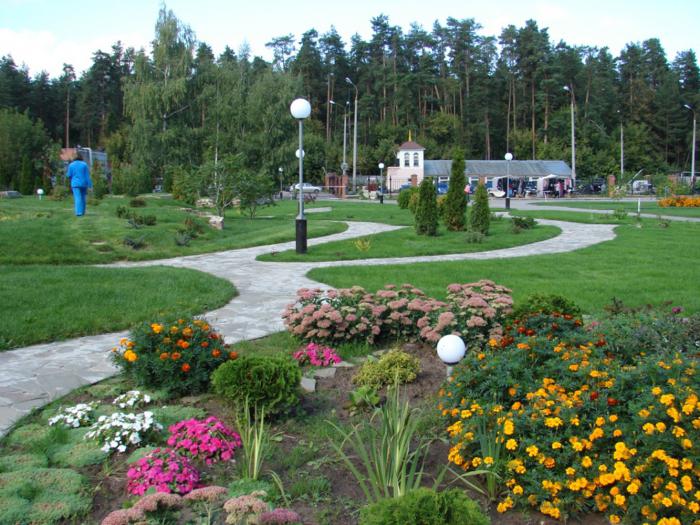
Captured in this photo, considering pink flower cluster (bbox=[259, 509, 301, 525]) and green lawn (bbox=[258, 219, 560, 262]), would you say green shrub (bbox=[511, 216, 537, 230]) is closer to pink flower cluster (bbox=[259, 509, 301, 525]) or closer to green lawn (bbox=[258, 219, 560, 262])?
green lawn (bbox=[258, 219, 560, 262])

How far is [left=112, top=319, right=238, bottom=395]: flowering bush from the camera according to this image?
4211mm

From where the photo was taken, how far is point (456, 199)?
16656mm

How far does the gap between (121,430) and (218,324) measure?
309 centimetres

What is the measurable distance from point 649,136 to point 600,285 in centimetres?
6672

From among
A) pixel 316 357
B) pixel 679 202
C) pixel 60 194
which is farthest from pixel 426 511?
pixel 679 202

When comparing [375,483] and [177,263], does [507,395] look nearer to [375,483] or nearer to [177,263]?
[375,483]

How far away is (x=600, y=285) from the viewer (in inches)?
332

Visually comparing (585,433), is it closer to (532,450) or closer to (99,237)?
(532,450)

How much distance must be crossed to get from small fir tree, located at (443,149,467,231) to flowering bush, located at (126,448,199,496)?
1400cm

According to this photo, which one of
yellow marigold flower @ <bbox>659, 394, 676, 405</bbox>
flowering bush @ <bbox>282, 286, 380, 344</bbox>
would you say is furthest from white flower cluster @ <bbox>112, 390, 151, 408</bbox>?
yellow marigold flower @ <bbox>659, 394, 676, 405</bbox>

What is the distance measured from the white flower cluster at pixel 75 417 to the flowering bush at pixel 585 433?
7.07ft

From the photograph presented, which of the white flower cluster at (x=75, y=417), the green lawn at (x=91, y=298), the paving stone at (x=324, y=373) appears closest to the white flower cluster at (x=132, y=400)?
the white flower cluster at (x=75, y=417)

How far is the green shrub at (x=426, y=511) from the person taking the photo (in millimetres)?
2104

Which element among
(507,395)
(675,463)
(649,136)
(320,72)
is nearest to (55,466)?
(507,395)
